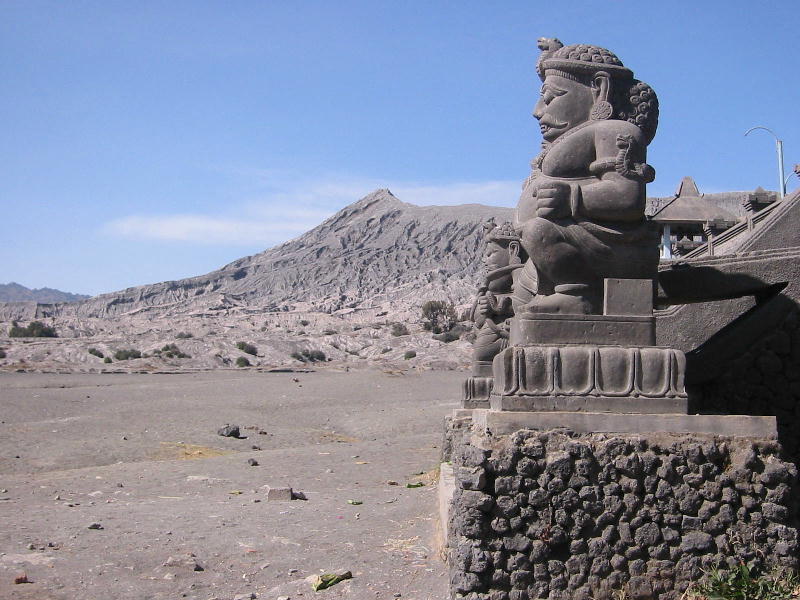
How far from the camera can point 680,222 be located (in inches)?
893

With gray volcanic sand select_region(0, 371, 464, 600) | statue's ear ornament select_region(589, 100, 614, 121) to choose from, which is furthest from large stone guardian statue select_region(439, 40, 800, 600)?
gray volcanic sand select_region(0, 371, 464, 600)

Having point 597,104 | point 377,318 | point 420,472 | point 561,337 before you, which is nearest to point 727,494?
point 561,337

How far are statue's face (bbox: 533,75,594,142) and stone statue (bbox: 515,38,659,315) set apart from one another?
67 millimetres

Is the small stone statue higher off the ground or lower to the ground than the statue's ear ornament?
lower

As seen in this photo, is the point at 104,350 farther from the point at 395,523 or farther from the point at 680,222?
the point at 395,523

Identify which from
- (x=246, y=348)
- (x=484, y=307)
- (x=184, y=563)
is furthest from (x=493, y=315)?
(x=246, y=348)

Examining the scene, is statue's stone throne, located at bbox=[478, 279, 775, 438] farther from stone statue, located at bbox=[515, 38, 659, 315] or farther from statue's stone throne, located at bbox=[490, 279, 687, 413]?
stone statue, located at bbox=[515, 38, 659, 315]

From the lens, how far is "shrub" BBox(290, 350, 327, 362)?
4509cm

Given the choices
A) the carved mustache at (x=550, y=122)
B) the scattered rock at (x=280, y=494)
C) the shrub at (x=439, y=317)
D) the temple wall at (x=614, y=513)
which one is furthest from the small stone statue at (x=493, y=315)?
the shrub at (x=439, y=317)

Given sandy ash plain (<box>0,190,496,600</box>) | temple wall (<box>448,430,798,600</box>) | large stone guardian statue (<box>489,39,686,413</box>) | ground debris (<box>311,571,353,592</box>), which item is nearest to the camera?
temple wall (<box>448,430,798,600</box>)

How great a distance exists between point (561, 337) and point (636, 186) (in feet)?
4.07

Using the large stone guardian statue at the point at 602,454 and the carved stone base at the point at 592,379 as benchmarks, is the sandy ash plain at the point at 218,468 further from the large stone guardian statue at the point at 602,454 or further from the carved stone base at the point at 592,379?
the carved stone base at the point at 592,379

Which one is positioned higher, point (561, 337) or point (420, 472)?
point (561, 337)

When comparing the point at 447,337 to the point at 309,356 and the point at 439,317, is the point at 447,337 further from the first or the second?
the point at 439,317
